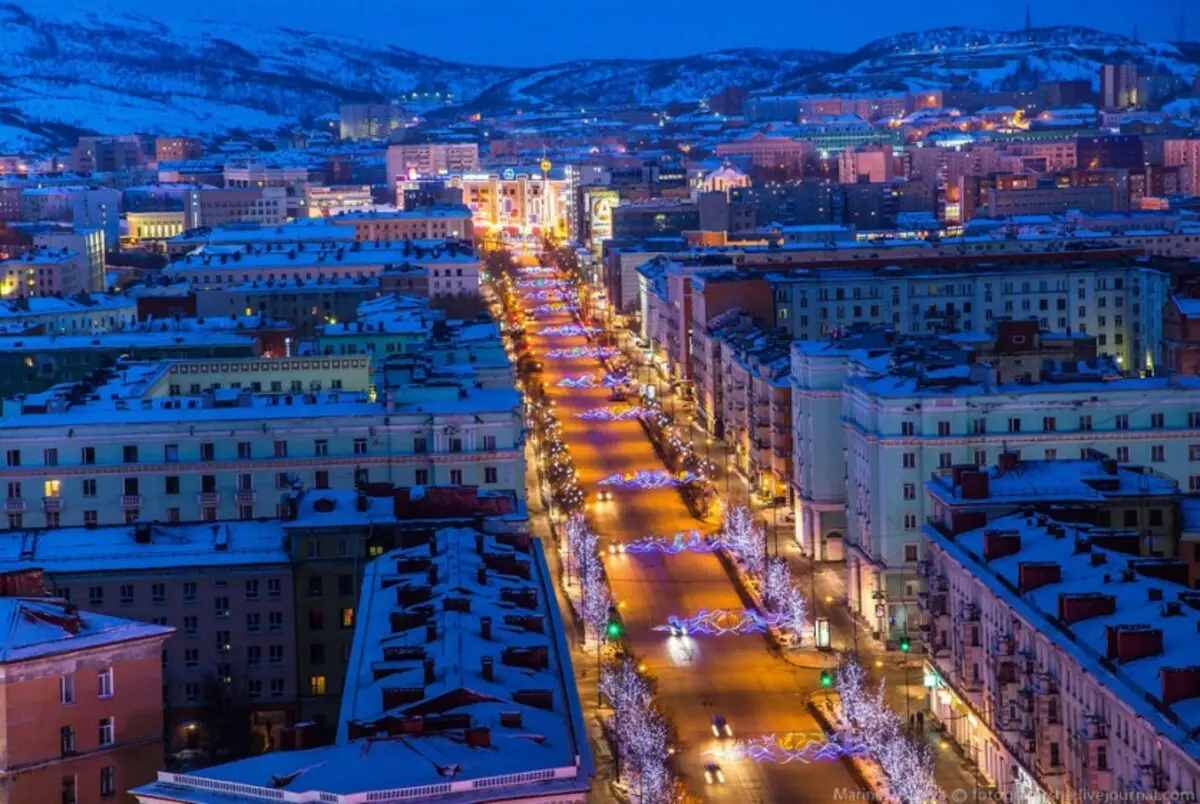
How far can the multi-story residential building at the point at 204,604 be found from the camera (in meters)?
32.9

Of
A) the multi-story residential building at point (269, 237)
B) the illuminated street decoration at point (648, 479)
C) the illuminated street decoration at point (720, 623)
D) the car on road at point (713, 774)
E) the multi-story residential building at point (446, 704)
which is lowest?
the car on road at point (713, 774)

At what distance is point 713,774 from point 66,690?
28.2ft

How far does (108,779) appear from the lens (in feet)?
85.6

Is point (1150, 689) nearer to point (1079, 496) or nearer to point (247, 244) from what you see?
point (1079, 496)

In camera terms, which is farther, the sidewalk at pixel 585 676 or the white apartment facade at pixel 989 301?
the white apartment facade at pixel 989 301

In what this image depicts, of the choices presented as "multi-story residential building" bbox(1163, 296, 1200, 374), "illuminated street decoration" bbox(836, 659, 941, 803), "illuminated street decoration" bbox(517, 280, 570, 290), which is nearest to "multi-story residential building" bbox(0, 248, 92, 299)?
"illuminated street decoration" bbox(517, 280, 570, 290)

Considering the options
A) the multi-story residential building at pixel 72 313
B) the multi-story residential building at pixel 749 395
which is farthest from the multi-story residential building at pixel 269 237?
the multi-story residential building at pixel 749 395

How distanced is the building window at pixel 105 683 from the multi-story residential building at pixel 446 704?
2443 millimetres

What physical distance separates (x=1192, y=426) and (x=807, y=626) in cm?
715

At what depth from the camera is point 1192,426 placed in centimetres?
4178

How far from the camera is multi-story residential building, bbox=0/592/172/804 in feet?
83.4

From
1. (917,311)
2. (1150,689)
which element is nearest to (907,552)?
(1150,689)

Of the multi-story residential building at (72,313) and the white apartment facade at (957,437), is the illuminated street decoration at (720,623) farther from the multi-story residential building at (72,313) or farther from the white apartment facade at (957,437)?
the multi-story residential building at (72,313)

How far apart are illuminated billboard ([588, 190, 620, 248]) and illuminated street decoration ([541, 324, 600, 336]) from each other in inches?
1336
